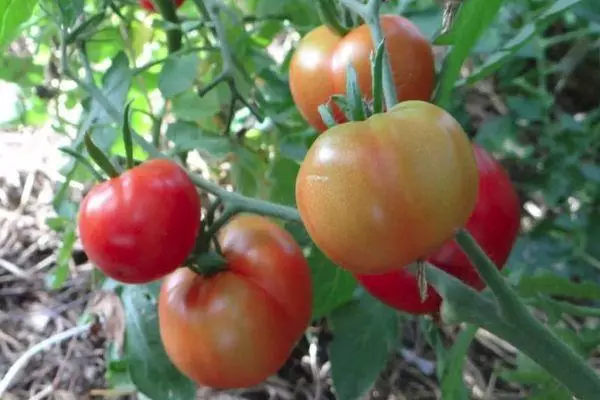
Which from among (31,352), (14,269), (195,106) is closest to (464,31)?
(195,106)

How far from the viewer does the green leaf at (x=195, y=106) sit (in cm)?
103

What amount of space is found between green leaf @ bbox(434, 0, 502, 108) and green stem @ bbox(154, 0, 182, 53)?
41 cm

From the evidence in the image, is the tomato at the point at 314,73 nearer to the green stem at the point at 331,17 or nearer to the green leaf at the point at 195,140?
the green stem at the point at 331,17

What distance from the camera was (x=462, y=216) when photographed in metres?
0.44

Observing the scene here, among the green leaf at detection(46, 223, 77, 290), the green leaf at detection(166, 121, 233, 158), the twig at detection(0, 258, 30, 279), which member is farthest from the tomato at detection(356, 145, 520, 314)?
the twig at detection(0, 258, 30, 279)

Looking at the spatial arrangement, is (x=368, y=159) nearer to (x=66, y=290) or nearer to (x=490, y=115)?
(x=66, y=290)

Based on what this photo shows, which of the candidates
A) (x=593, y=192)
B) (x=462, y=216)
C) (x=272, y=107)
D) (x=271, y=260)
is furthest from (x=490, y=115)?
(x=462, y=216)

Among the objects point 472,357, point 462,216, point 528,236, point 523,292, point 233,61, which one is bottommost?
point 472,357

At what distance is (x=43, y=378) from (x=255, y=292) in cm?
71

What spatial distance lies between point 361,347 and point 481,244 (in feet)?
0.74

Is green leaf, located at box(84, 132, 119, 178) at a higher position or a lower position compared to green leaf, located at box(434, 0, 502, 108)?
lower

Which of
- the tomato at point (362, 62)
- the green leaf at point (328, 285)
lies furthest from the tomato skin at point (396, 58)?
the green leaf at point (328, 285)

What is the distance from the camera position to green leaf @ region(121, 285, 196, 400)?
0.85m

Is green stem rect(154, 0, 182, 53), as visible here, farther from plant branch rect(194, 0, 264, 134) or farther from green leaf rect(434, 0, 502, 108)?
green leaf rect(434, 0, 502, 108)
